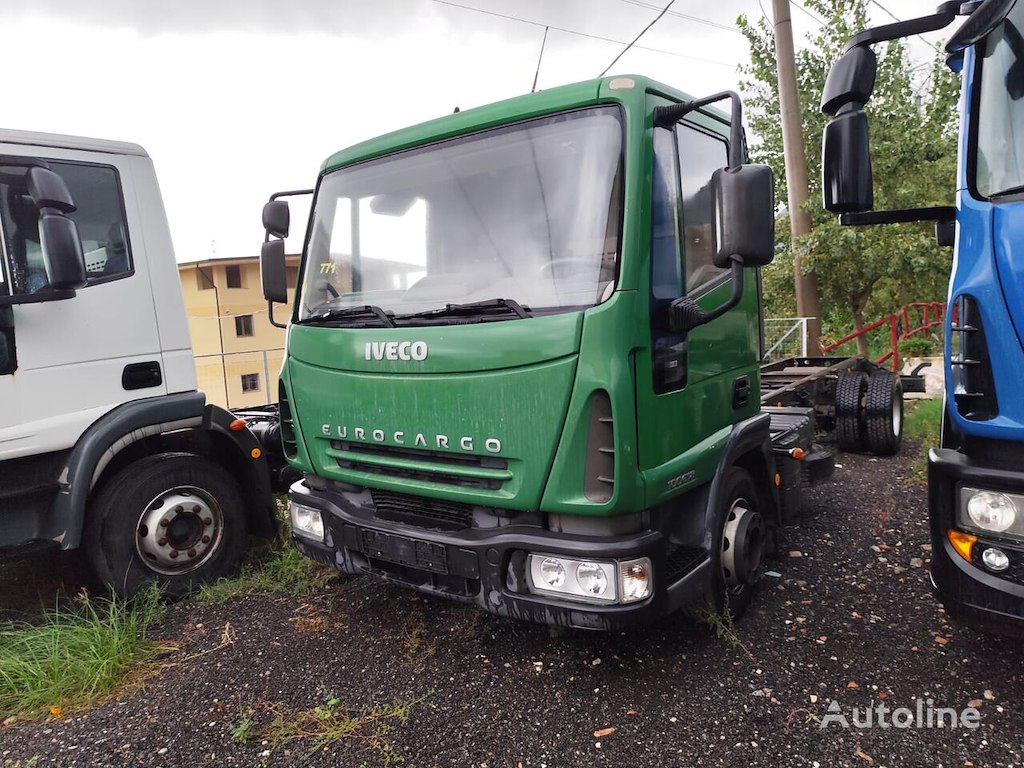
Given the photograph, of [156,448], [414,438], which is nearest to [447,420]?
[414,438]

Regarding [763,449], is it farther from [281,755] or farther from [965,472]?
[281,755]

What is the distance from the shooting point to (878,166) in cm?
1073

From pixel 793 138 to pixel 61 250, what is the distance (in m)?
10.3

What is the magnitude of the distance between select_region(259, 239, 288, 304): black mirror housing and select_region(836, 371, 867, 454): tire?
5.47 metres

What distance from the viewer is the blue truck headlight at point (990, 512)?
2287mm

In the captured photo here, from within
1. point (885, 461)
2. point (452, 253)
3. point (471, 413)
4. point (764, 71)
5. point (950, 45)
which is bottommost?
point (885, 461)

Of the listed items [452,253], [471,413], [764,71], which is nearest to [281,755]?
[471,413]

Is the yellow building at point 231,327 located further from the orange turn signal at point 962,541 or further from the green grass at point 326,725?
the orange turn signal at point 962,541

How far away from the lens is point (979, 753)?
8.05 feet

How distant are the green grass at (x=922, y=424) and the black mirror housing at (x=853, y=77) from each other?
14.5 feet

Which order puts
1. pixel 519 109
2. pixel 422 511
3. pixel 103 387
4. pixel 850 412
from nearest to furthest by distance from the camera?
1. pixel 519 109
2. pixel 422 511
3. pixel 103 387
4. pixel 850 412

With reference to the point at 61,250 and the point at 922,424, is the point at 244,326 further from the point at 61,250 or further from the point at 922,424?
the point at 61,250

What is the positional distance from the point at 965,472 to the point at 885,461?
4.68 meters

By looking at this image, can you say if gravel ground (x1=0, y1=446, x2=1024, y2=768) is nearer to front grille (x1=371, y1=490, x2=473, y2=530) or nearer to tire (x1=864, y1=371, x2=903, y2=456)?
front grille (x1=371, y1=490, x2=473, y2=530)
